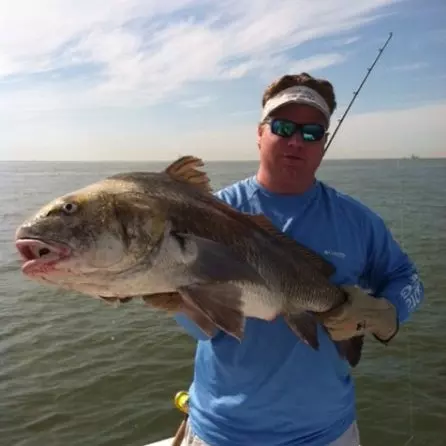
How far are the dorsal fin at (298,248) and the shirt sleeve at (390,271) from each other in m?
0.37

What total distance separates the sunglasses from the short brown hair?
0.90 ft

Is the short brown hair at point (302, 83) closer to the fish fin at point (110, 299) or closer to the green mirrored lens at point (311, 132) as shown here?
the green mirrored lens at point (311, 132)

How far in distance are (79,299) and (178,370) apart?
5.07 metres

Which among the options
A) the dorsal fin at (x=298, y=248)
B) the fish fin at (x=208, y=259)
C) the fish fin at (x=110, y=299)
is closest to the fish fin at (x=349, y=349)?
the dorsal fin at (x=298, y=248)

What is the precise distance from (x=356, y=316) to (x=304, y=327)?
34 centimetres

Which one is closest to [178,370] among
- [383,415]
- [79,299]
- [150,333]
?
[150,333]

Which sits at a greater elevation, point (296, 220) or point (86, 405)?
point (296, 220)

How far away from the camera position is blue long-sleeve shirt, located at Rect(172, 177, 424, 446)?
3.01 meters

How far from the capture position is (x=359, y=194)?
38375 millimetres

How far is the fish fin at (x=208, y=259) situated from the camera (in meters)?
2.51

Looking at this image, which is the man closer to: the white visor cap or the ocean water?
the white visor cap

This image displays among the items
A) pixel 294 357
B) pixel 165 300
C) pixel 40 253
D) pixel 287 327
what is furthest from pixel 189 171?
pixel 294 357

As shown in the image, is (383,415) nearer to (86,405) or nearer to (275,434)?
(86,405)

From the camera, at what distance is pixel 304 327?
2.97m
